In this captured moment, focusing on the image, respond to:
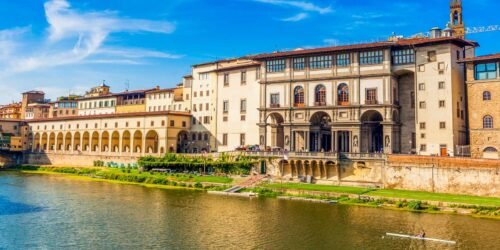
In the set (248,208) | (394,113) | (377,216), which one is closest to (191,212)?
(248,208)

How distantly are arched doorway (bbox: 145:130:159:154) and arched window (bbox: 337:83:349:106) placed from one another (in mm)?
40845

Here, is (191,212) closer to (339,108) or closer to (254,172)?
(254,172)

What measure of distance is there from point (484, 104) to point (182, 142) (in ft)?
180

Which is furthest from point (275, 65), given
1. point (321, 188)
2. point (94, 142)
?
point (94, 142)

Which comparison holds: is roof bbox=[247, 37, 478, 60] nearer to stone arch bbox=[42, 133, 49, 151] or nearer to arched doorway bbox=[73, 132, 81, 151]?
arched doorway bbox=[73, 132, 81, 151]

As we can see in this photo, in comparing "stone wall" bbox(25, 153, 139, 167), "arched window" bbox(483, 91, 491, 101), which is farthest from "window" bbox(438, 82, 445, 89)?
"stone wall" bbox(25, 153, 139, 167)

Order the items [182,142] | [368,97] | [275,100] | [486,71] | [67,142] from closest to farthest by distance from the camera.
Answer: [486,71] < [368,97] < [275,100] < [182,142] < [67,142]

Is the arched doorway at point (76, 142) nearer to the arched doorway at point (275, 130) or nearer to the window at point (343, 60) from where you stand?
the arched doorway at point (275, 130)

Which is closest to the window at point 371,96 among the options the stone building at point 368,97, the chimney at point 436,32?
the stone building at point 368,97

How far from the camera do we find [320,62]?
68.3 m

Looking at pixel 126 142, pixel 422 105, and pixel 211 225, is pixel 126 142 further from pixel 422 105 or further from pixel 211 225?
pixel 211 225

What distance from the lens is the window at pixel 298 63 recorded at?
6975cm

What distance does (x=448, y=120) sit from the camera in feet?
191

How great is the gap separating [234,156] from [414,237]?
127 ft
